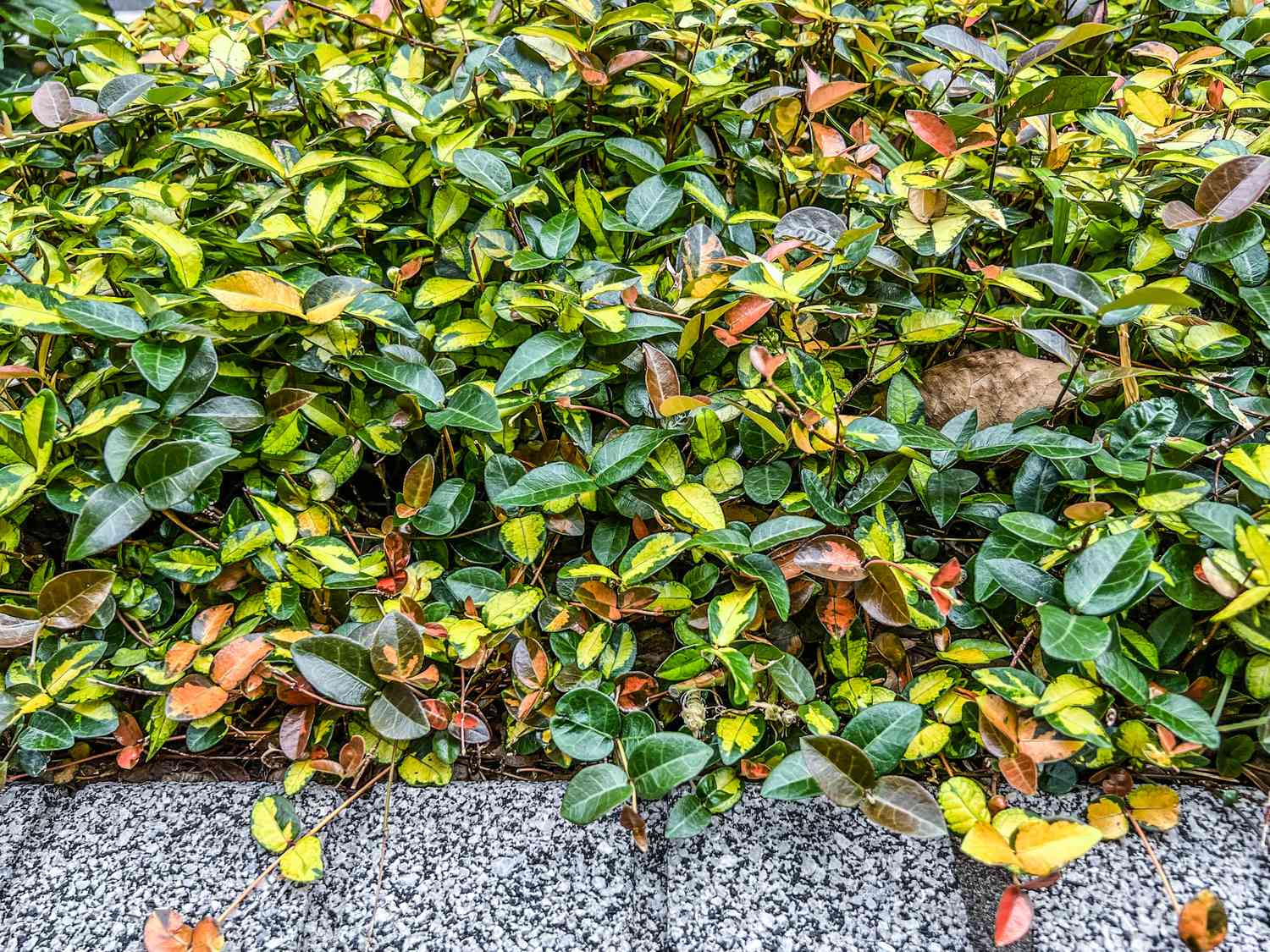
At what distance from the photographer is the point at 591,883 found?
782 mm

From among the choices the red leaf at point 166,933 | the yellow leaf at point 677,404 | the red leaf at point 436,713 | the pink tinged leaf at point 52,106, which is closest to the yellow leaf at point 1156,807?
the yellow leaf at point 677,404

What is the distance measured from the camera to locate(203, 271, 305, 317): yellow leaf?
0.83 metres

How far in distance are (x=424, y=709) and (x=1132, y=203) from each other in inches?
41.5

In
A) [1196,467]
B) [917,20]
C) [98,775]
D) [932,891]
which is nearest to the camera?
[932,891]

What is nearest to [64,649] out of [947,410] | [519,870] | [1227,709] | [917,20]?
[519,870]

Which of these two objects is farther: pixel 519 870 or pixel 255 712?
pixel 255 712

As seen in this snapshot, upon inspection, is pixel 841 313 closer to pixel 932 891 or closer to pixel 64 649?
pixel 932 891

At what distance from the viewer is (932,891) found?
0.75 meters

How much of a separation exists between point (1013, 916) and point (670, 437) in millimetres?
581

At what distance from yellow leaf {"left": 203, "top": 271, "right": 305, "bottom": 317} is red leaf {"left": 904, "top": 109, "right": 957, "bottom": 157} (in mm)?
807

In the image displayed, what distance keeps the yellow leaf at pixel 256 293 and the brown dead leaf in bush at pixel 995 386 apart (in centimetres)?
83

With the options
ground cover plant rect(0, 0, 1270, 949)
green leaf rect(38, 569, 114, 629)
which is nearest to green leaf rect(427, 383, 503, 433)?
ground cover plant rect(0, 0, 1270, 949)

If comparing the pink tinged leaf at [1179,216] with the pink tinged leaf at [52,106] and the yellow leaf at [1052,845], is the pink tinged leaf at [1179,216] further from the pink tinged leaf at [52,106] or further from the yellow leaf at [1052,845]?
the pink tinged leaf at [52,106]

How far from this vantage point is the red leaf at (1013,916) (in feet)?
2.09
